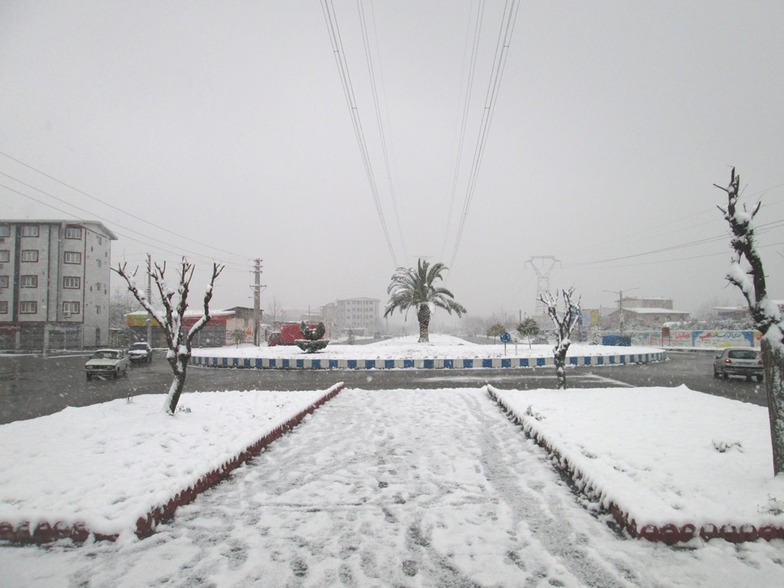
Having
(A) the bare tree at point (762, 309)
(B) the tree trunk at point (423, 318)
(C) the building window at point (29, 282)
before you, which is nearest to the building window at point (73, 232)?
(C) the building window at point (29, 282)

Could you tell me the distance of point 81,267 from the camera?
48844mm

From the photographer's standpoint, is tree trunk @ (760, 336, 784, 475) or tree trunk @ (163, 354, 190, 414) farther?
tree trunk @ (163, 354, 190, 414)

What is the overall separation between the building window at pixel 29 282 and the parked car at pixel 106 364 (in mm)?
37125

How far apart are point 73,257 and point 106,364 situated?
3865cm

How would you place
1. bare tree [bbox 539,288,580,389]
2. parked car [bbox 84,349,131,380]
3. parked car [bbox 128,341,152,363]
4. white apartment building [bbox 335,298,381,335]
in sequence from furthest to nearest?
1. white apartment building [bbox 335,298,381,335]
2. parked car [bbox 128,341,152,363]
3. parked car [bbox 84,349,131,380]
4. bare tree [bbox 539,288,580,389]

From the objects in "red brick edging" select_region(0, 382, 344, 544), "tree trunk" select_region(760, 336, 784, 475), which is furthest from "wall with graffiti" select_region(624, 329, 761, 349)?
"red brick edging" select_region(0, 382, 344, 544)

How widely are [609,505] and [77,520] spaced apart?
4.98m

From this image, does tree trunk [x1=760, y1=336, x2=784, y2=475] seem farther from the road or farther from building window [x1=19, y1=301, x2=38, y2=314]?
building window [x1=19, y1=301, x2=38, y2=314]

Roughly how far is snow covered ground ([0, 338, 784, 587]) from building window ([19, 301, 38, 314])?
49658mm

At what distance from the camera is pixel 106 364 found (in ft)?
60.6

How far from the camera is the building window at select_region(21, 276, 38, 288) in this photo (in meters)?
47.0

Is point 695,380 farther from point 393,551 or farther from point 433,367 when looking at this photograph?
point 393,551

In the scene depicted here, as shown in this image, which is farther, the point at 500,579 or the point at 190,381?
the point at 190,381

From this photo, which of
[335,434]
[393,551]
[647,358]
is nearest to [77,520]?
[393,551]
